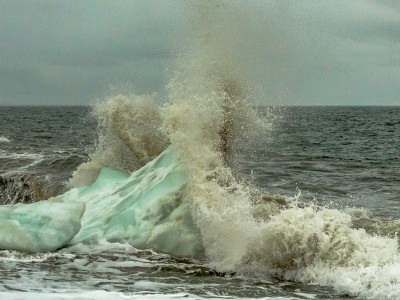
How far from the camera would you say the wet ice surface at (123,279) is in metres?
6.03

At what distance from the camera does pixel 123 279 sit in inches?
264

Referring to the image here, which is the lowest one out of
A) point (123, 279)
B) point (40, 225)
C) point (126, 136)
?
point (123, 279)

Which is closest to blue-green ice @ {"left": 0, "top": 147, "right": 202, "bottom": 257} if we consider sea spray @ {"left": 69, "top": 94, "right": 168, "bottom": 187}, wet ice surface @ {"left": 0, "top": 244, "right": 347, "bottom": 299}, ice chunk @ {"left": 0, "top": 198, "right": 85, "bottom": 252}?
ice chunk @ {"left": 0, "top": 198, "right": 85, "bottom": 252}

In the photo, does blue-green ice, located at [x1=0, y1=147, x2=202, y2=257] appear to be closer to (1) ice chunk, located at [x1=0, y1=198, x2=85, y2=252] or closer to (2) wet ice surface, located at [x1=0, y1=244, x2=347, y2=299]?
(1) ice chunk, located at [x1=0, y1=198, x2=85, y2=252]

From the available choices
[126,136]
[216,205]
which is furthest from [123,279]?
[126,136]

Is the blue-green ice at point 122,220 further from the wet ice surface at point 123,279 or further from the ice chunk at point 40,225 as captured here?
the wet ice surface at point 123,279

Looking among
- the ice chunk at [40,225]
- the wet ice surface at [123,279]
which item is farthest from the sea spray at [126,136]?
the wet ice surface at [123,279]

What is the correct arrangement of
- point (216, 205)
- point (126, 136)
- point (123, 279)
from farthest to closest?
point (126, 136), point (216, 205), point (123, 279)

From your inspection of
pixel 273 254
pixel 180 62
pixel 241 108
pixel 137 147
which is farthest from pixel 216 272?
pixel 137 147

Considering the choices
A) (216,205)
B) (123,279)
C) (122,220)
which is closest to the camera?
(123,279)

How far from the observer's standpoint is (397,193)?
14.5 m

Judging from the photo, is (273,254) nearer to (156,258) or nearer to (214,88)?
(156,258)

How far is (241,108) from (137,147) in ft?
9.88

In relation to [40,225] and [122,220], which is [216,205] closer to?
[122,220]
